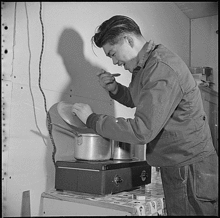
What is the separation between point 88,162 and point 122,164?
191 millimetres

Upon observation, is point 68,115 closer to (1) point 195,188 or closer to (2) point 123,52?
(2) point 123,52

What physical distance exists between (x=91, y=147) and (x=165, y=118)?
0.44 m

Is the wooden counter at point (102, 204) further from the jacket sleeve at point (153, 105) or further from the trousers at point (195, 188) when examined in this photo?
the jacket sleeve at point (153, 105)

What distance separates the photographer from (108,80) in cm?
178

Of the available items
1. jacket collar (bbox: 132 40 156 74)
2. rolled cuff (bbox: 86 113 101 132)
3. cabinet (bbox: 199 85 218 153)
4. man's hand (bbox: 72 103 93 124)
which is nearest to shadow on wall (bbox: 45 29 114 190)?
man's hand (bbox: 72 103 93 124)

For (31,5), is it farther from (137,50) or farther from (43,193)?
(43,193)

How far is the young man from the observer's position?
4.20 feet

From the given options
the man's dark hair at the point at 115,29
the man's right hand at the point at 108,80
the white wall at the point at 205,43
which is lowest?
the man's right hand at the point at 108,80

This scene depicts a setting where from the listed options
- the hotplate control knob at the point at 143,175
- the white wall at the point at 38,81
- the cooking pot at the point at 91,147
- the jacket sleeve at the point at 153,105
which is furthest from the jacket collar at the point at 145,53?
the hotplate control knob at the point at 143,175

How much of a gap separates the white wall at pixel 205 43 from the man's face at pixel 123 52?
8.50ft

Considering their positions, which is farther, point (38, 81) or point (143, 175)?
point (143, 175)

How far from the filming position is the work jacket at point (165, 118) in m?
1.27

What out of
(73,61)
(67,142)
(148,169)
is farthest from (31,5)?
(148,169)

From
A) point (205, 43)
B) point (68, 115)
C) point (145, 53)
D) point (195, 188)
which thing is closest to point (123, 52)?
point (145, 53)
